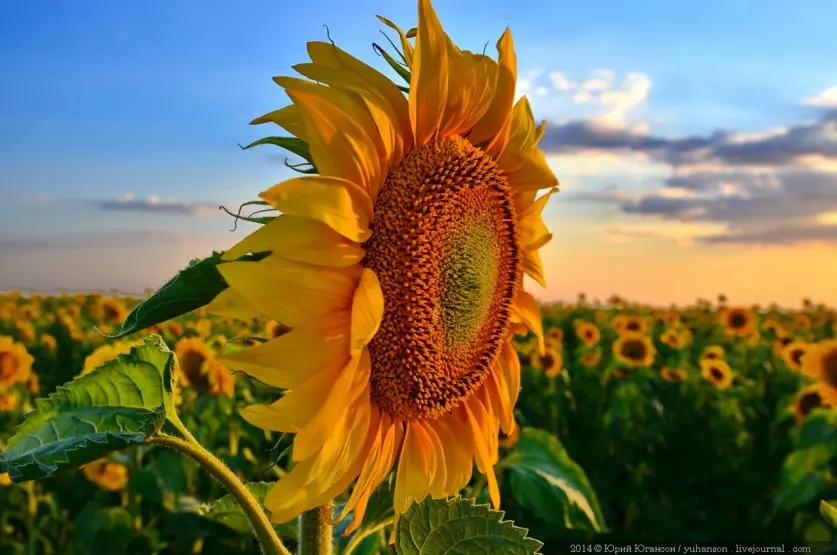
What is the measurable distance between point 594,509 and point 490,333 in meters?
1.58

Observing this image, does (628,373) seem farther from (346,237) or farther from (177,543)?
(346,237)

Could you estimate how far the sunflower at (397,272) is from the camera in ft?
3.95

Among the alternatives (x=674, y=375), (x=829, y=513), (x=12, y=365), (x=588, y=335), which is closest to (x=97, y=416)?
(x=829, y=513)

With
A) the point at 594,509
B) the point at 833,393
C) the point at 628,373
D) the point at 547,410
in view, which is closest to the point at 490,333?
the point at 594,509

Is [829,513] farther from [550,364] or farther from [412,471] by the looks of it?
[550,364]

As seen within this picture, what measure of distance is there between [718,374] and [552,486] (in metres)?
5.78

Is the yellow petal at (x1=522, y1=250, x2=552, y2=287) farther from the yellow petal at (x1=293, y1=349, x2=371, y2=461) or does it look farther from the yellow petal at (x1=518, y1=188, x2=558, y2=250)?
the yellow petal at (x1=293, y1=349, x2=371, y2=461)

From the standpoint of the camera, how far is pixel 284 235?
3.91 feet

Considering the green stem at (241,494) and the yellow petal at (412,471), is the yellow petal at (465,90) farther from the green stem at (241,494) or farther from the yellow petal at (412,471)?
the green stem at (241,494)

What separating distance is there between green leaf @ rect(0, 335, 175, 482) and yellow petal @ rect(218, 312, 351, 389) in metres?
0.21

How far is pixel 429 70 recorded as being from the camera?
1.41m

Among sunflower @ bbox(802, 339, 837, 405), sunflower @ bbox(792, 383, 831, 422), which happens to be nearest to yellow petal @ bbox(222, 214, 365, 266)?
sunflower @ bbox(802, 339, 837, 405)

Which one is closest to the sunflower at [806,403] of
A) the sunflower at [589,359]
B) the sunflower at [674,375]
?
the sunflower at [674,375]

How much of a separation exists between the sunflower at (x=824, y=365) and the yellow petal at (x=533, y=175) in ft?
15.6
